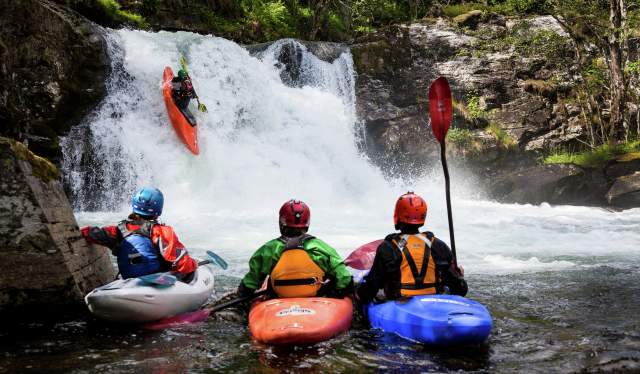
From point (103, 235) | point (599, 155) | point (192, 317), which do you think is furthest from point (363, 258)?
point (599, 155)

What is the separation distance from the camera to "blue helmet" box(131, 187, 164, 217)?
12.6ft

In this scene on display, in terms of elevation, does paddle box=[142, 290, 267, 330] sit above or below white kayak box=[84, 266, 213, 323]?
below

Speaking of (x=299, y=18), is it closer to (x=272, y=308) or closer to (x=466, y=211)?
(x=466, y=211)

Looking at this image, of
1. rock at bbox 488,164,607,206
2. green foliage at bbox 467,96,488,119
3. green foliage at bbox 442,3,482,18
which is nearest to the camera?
rock at bbox 488,164,607,206

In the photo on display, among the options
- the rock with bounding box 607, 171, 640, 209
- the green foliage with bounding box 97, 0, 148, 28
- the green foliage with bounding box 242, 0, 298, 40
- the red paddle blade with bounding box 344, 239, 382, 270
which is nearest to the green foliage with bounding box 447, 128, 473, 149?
the rock with bounding box 607, 171, 640, 209

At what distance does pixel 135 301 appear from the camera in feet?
11.3

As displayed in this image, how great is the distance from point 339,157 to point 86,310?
10.7m

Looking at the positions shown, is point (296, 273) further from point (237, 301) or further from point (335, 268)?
point (237, 301)

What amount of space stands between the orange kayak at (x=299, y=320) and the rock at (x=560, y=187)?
11276 mm

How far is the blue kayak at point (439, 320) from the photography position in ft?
9.91

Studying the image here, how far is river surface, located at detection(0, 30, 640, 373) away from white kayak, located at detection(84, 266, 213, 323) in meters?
0.12

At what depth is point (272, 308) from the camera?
3293 millimetres

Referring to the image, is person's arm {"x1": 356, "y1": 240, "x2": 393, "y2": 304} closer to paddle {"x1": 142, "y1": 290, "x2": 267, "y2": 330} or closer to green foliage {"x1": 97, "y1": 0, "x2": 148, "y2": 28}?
paddle {"x1": 142, "y1": 290, "x2": 267, "y2": 330}

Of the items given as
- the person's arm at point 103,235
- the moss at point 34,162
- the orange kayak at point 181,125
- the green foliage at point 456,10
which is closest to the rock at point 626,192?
the green foliage at point 456,10
